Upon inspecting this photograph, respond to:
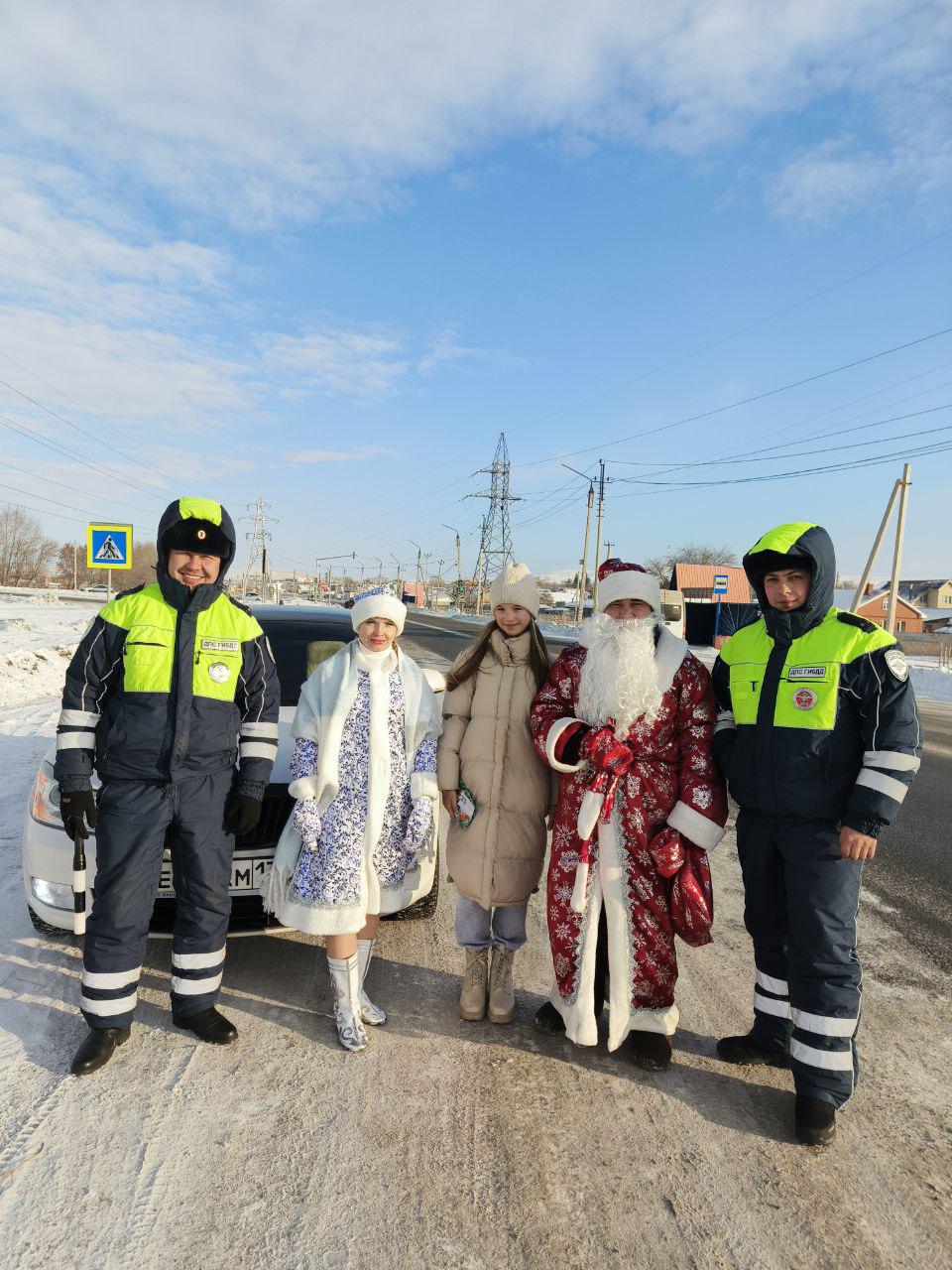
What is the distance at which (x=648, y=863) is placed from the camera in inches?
109

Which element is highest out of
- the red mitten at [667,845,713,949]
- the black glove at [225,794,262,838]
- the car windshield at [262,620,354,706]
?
the car windshield at [262,620,354,706]

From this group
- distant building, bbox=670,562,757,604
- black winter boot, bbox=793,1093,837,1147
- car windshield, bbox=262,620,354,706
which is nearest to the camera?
black winter boot, bbox=793,1093,837,1147

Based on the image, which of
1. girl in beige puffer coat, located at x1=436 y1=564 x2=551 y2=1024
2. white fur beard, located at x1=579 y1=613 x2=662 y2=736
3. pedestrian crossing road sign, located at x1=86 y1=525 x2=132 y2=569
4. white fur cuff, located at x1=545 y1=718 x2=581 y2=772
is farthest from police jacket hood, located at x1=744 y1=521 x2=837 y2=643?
pedestrian crossing road sign, located at x1=86 y1=525 x2=132 y2=569

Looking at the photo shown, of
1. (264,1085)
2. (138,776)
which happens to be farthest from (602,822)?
(138,776)

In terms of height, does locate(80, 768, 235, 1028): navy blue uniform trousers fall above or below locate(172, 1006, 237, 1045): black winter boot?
above

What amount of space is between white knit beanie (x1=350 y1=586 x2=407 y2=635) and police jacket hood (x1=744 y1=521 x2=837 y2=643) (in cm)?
→ 141

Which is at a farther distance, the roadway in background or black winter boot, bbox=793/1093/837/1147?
the roadway in background

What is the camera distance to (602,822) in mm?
2803

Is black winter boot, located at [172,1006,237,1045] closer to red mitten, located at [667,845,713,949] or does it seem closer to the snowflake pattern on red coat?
the snowflake pattern on red coat

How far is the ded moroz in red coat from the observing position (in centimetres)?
274

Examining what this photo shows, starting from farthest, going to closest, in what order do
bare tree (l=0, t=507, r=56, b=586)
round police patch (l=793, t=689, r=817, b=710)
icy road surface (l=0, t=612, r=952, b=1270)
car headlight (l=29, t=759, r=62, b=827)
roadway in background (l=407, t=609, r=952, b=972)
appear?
bare tree (l=0, t=507, r=56, b=586), roadway in background (l=407, t=609, r=952, b=972), car headlight (l=29, t=759, r=62, b=827), round police patch (l=793, t=689, r=817, b=710), icy road surface (l=0, t=612, r=952, b=1270)

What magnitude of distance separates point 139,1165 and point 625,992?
1665 mm

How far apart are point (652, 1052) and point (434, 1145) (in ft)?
3.04

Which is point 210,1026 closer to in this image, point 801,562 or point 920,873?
point 801,562
